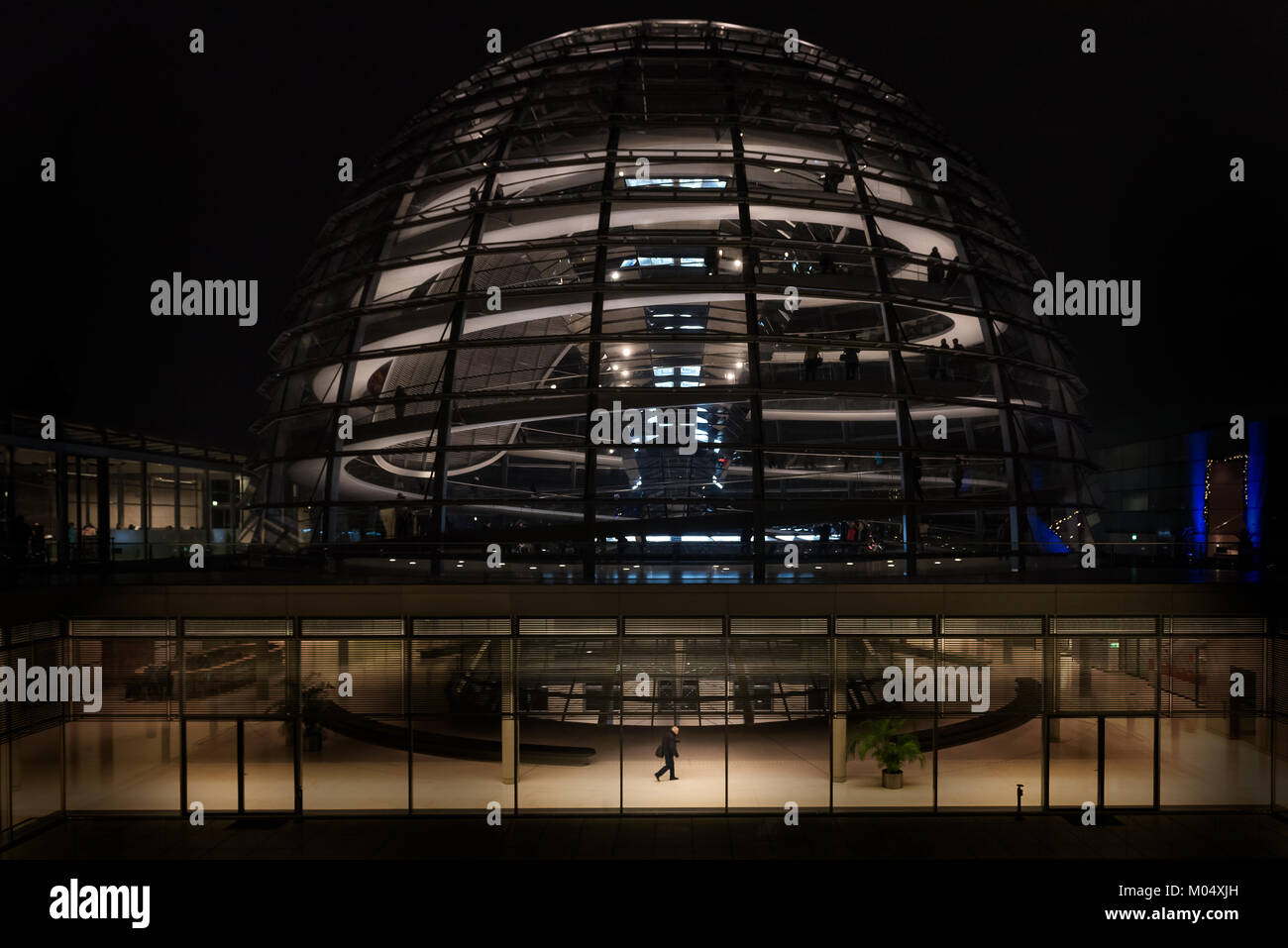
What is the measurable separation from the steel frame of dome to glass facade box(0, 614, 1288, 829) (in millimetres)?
1776

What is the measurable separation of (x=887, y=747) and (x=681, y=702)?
4.17m

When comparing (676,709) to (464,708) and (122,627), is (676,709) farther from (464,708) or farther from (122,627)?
(122,627)

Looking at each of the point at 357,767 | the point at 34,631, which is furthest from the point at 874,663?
the point at 34,631

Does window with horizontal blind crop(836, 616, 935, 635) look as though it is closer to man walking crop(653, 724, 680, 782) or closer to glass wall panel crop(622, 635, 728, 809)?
glass wall panel crop(622, 635, 728, 809)

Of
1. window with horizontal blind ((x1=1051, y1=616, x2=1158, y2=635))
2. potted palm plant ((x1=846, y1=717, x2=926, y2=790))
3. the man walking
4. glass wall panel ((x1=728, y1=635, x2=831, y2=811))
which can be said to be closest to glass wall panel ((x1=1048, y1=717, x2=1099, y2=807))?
window with horizontal blind ((x1=1051, y1=616, x2=1158, y2=635))

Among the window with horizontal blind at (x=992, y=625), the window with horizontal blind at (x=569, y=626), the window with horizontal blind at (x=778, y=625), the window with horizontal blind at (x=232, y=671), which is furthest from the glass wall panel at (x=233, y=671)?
the window with horizontal blind at (x=992, y=625)

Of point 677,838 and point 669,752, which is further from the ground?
point 669,752

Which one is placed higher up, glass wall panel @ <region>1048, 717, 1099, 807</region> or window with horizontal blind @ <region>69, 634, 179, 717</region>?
window with horizontal blind @ <region>69, 634, 179, 717</region>

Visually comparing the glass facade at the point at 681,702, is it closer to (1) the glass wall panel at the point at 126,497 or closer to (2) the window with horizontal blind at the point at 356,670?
(2) the window with horizontal blind at the point at 356,670

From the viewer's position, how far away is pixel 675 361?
724 inches

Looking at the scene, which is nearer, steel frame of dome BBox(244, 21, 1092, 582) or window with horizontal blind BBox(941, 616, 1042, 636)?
window with horizontal blind BBox(941, 616, 1042, 636)

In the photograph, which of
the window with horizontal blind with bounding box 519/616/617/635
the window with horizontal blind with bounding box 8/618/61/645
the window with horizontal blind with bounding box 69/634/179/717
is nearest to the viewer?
the window with horizontal blind with bounding box 8/618/61/645

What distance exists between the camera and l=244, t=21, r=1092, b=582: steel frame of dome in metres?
17.9

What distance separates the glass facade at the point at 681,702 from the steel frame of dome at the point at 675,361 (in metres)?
1.78
